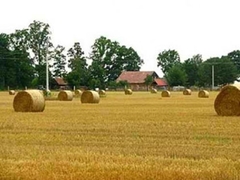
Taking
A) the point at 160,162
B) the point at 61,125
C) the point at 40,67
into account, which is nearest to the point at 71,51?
the point at 40,67

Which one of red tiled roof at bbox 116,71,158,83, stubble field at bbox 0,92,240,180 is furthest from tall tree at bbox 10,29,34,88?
stubble field at bbox 0,92,240,180

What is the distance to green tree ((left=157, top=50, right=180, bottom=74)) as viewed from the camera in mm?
153000

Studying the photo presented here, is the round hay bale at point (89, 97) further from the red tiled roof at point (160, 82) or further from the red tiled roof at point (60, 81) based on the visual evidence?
the red tiled roof at point (160, 82)

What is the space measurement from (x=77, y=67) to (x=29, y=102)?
299 feet

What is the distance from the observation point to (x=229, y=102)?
911 inches

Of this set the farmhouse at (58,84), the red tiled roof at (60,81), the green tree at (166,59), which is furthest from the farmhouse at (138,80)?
the green tree at (166,59)

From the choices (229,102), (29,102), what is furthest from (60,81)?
(229,102)

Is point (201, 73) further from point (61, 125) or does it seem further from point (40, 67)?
point (61, 125)

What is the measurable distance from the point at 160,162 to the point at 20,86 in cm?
10356

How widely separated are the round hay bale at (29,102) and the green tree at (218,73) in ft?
343

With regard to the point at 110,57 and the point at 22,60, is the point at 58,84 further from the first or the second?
the point at 110,57

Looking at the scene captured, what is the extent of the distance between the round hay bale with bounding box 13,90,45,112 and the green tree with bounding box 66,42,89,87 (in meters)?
77.7

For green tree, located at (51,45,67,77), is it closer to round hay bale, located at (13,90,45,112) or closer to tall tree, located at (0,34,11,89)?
tall tree, located at (0,34,11,89)

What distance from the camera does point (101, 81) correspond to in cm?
11744
